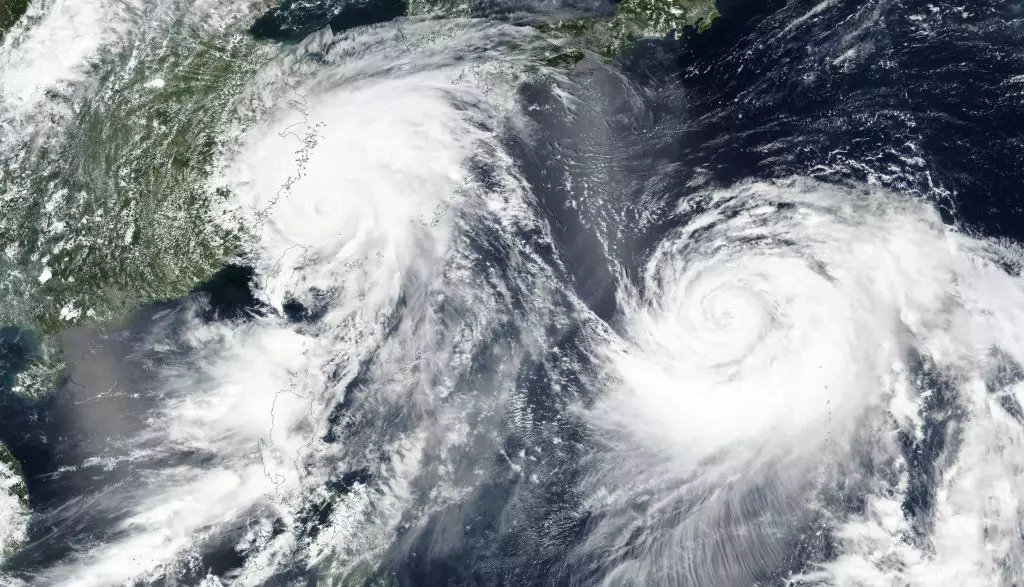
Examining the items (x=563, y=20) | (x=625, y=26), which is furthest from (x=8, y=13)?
(x=625, y=26)

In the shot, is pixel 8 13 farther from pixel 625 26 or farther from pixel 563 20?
pixel 625 26

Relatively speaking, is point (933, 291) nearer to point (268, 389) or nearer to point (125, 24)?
point (268, 389)

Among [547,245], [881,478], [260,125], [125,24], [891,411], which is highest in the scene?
[125,24]

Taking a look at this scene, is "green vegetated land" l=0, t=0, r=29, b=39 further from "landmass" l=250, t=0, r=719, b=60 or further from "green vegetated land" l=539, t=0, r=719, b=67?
"green vegetated land" l=539, t=0, r=719, b=67

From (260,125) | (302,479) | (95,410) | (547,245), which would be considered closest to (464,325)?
A: (547,245)

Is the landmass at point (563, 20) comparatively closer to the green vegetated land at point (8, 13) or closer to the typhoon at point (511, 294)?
the typhoon at point (511, 294)

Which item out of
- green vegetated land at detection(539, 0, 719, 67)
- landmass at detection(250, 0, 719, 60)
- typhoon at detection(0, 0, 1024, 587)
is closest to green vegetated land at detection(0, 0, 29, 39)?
typhoon at detection(0, 0, 1024, 587)

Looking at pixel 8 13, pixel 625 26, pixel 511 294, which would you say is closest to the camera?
pixel 511 294
